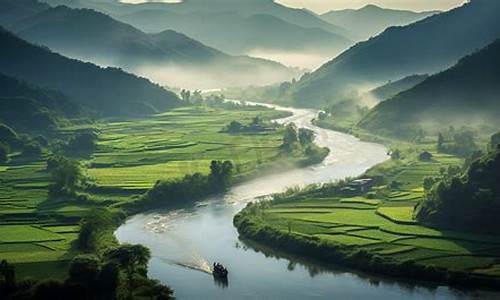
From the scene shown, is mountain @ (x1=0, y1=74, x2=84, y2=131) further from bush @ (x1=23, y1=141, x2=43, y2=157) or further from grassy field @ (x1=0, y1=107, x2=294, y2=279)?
bush @ (x1=23, y1=141, x2=43, y2=157)

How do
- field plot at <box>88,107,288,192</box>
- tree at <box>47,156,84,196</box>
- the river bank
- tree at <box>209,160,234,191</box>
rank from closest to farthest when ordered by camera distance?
the river bank < tree at <box>47,156,84,196</box> < tree at <box>209,160,234,191</box> < field plot at <box>88,107,288,192</box>

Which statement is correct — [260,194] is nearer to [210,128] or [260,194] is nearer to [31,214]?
[31,214]

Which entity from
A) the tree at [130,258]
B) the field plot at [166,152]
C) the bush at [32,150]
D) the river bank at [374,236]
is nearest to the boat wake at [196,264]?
the tree at [130,258]

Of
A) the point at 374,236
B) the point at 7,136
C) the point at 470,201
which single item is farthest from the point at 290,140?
the point at 374,236

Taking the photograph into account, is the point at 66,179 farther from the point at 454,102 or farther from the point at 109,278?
the point at 454,102

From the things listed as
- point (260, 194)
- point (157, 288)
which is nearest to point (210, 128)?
point (260, 194)

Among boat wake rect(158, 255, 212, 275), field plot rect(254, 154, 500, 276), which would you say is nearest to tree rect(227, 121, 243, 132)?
field plot rect(254, 154, 500, 276)
